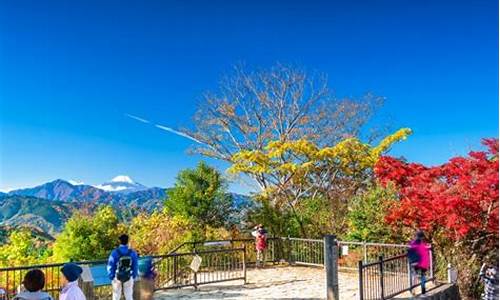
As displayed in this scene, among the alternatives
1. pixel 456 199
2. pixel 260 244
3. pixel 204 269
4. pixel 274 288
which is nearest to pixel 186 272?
pixel 204 269

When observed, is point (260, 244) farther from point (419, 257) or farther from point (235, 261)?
point (419, 257)

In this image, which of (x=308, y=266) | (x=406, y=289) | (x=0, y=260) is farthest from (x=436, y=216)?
(x=0, y=260)

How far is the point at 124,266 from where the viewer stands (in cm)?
761

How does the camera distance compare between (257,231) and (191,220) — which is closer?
(257,231)

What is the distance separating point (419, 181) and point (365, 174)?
5.06m

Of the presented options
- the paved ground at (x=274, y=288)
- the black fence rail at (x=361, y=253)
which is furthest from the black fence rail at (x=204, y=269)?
the black fence rail at (x=361, y=253)

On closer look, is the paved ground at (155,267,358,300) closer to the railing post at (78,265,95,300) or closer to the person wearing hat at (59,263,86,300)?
the railing post at (78,265,95,300)

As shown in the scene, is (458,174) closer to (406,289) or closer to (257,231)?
(406,289)

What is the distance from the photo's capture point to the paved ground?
32.4ft

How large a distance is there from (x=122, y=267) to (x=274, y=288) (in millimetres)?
4043

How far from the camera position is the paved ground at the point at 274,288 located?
32.4ft

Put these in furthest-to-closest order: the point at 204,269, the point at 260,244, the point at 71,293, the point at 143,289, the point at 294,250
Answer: the point at 294,250
the point at 260,244
the point at 204,269
the point at 143,289
the point at 71,293

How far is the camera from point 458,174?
12516 mm

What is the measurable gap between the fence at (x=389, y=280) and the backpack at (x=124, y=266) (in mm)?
3736
